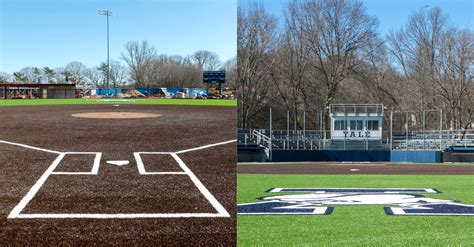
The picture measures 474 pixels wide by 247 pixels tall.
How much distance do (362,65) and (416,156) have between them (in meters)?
10.5

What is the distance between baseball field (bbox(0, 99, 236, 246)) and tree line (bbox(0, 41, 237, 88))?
11.4 inches

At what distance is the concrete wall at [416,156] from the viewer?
1664 centimetres

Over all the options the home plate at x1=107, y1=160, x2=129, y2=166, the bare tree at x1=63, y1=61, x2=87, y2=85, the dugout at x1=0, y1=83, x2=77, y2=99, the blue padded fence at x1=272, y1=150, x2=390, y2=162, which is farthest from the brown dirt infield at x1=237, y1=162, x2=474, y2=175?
the bare tree at x1=63, y1=61, x2=87, y2=85

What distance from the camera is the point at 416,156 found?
1739 cm

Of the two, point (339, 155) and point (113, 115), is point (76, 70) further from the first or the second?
point (339, 155)

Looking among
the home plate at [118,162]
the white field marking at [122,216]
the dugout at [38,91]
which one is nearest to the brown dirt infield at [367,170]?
the dugout at [38,91]

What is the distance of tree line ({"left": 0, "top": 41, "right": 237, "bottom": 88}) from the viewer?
10.1 ft

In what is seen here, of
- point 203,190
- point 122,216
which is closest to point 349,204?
point 203,190

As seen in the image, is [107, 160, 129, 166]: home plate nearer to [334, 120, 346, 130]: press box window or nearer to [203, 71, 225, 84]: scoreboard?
[203, 71, 225, 84]: scoreboard

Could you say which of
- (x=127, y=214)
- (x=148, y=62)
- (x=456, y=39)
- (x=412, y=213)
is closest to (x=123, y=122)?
(x=148, y=62)

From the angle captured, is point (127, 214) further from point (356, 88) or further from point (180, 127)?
point (356, 88)

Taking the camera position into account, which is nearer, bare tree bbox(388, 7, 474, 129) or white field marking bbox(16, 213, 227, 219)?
white field marking bbox(16, 213, 227, 219)

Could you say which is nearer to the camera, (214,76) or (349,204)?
(214,76)

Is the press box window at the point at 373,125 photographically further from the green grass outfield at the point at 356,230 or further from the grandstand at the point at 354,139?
the green grass outfield at the point at 356,230
